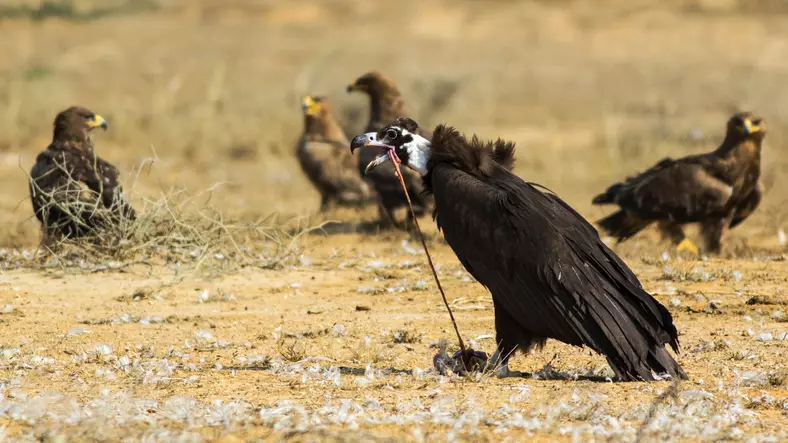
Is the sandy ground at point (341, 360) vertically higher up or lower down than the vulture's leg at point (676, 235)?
lower down

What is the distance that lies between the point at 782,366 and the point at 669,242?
15.2 ft

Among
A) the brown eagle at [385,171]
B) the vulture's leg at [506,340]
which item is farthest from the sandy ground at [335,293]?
the brown eagle at [385,171]

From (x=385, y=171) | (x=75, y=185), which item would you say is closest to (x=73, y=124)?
(x=75, y=185)

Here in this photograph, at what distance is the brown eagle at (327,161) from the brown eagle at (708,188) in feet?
10.8

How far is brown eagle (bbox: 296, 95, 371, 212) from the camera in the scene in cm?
1253

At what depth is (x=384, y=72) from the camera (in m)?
24.0

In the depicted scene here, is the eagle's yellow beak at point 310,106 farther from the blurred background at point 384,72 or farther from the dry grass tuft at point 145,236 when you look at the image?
the dry grass tuft at point 145,236

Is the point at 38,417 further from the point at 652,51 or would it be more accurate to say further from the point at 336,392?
the point at 652,51

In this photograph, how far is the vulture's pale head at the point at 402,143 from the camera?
6184mm

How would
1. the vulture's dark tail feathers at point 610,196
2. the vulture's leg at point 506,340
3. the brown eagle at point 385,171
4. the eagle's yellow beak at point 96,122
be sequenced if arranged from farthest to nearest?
the brown eagle at point 385,171 < the vulture's dark tail feathers at point 610,196 < the eagle's yellow beak at point 96,122 < the vulture's leg at point 506,340

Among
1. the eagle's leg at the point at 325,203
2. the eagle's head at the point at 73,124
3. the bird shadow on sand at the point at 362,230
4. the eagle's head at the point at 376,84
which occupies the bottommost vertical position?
the bird shadow on sand at the point at 362,230

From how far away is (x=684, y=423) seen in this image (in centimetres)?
486

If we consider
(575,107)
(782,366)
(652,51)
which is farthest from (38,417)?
(652,51)

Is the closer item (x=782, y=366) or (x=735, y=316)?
(x=782, y=366)
